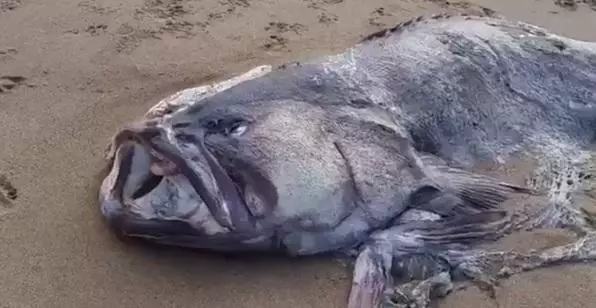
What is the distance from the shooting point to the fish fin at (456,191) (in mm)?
3367

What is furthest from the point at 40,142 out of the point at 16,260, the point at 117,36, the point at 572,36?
the point at 572,36

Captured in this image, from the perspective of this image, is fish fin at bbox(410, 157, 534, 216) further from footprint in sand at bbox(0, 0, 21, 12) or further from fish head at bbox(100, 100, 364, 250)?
footprint in sand at bbox(0, 0, 21, 12)

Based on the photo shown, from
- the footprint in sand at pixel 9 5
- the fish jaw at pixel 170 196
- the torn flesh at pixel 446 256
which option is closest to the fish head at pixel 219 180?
the fish jaw at pixel 170 196

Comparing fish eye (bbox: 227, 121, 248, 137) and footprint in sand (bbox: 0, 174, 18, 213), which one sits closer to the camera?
fish eye (bbox: 227, 121, 248, 137)

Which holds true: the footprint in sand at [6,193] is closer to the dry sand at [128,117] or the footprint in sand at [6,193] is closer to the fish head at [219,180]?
the dry sand at [128,117]

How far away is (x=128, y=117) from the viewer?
12.9 feet

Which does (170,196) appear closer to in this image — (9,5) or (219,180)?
(219,180)

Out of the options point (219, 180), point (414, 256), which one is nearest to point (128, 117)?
point (219, 180)

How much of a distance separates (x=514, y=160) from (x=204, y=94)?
144 cm

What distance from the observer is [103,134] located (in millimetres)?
3795

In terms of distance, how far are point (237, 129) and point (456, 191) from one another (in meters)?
0.94

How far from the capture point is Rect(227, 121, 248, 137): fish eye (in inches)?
122

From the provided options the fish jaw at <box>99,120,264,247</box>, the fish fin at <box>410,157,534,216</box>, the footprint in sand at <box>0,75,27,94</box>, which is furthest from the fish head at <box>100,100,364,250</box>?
the footprint in sand at <box>0,75,27,94</box>

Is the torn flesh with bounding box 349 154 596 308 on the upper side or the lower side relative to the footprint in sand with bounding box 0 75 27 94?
upper
